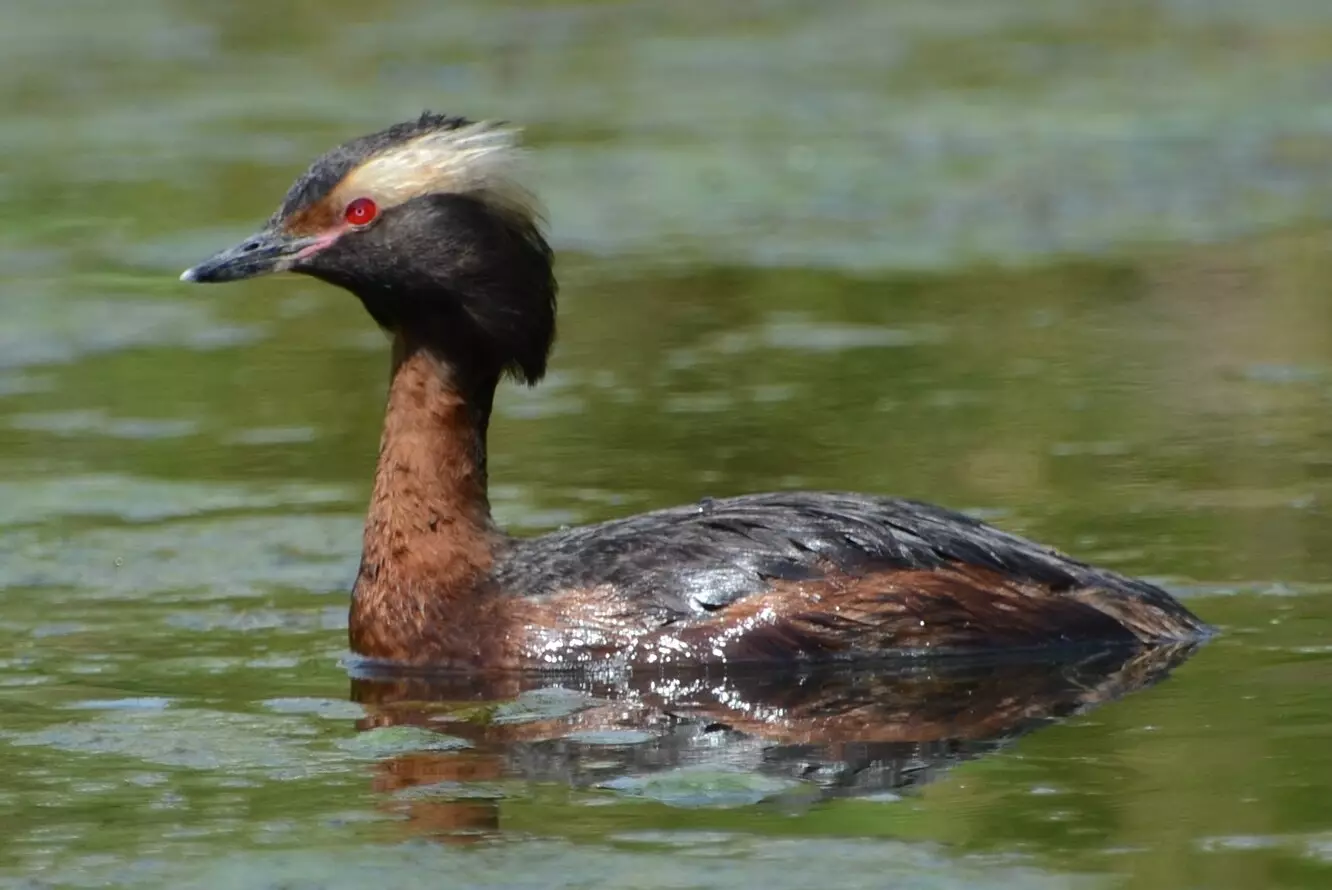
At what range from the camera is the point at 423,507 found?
985 centimetres

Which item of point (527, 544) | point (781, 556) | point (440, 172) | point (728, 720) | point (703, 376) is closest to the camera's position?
point (728, 720)

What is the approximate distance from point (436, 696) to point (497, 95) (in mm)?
11996

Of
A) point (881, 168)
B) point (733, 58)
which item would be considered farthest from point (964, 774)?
A: point (733, 58)

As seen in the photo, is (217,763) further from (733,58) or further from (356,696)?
(733,58)

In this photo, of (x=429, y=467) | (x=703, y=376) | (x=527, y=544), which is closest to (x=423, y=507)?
(x=429, y=467)

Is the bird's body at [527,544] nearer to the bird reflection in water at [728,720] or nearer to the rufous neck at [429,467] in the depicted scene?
the rufous neck at [429,467]

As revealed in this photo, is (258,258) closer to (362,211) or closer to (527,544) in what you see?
(362,211)

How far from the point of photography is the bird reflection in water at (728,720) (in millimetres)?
7762

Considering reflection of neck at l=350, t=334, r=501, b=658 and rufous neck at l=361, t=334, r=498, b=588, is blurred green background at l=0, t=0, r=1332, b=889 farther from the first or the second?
rufous neck at l=361, t=334, r=498, b=588

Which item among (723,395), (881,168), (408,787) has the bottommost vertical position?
(408,787)

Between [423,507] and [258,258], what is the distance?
1063mm

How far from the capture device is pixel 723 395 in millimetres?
13242

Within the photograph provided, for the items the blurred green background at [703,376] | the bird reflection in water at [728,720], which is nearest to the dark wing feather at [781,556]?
the bird reflection in water at [728,720]

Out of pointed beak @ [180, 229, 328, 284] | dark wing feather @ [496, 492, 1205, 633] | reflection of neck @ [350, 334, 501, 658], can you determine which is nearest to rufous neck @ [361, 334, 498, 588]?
reflection of neck @ [350, 334, 501, 658]
